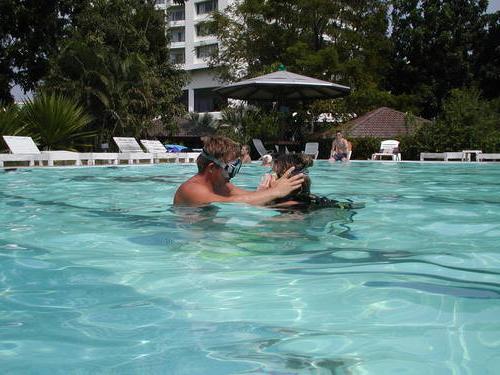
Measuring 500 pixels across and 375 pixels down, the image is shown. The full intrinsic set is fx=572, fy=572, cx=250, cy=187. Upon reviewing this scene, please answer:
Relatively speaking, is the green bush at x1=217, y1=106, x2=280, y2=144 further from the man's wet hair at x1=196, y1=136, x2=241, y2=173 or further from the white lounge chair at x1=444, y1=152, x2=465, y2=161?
the man's wet hair at x1=196, y1=136, x2=241, y2=173

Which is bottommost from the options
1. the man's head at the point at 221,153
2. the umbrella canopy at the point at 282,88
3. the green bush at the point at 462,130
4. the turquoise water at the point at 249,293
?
the turquoise water at the point at 249,293

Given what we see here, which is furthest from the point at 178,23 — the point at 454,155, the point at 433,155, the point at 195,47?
the point at 454,155

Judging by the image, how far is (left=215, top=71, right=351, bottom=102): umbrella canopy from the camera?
18047mm

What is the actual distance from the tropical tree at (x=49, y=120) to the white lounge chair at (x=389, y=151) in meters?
12.2

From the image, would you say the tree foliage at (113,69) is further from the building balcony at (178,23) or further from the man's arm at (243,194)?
the building balcony at (178,23)

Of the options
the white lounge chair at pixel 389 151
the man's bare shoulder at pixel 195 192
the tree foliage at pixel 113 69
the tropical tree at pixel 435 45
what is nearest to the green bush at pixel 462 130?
the white lounge chair at pixel 389 151

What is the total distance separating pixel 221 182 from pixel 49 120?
13.8 metres

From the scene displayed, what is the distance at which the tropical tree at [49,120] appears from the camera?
56.7 feet

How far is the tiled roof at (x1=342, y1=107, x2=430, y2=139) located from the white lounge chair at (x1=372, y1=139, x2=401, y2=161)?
4.15 meters

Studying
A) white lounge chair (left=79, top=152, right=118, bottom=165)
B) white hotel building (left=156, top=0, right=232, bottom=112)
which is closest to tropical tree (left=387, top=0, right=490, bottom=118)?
white hotel building (left=156, top=0, right=232, bottom=112)

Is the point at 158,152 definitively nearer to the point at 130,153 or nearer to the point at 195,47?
the point at 130,153

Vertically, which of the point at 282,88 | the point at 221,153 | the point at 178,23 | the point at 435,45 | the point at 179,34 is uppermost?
the point at 178,23

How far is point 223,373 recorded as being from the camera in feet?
6.16

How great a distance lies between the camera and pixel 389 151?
23922mm
